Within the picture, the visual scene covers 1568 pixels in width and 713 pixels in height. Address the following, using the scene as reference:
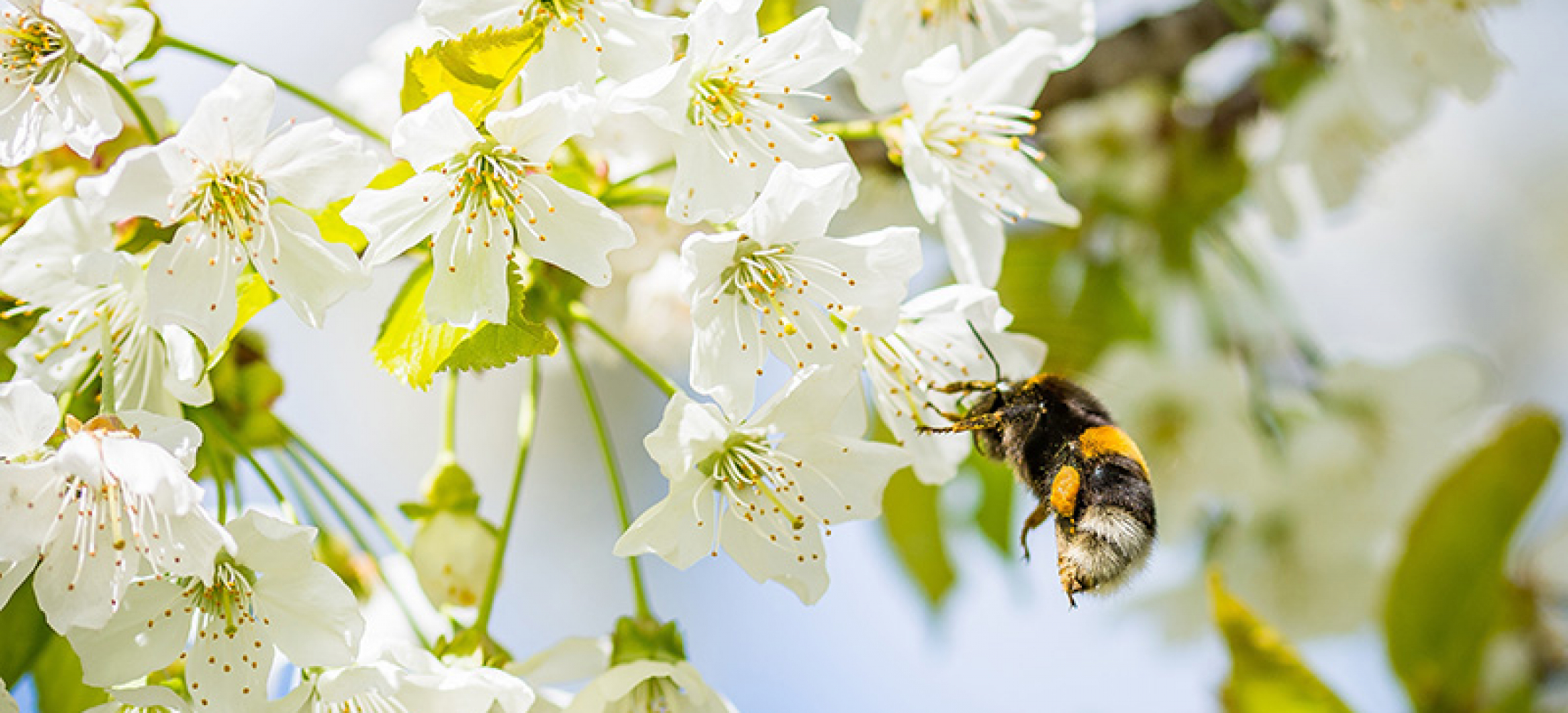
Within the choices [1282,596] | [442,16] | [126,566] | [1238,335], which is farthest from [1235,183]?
[126,566]

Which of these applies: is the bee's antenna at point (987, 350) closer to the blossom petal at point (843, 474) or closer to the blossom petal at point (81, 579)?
the blossom petal at point (843, 474)

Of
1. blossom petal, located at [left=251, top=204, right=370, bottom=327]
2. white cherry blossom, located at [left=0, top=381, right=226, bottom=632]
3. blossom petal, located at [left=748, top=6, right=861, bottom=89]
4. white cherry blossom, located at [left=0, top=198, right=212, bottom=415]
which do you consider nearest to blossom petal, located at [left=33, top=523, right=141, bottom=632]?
white cherry blossom, located at [left=0, top=381, right=226, bottom=632]

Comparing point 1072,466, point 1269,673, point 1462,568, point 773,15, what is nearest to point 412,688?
point 1072,466

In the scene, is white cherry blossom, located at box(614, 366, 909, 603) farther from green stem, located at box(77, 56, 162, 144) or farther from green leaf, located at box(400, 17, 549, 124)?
green stem, located at box(77, 56, 162, 144)

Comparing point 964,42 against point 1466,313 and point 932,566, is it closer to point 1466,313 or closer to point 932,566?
point 932,566

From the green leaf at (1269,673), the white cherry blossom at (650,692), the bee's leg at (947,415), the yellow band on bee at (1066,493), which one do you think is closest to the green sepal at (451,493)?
the white cherry blossom at (650,692)

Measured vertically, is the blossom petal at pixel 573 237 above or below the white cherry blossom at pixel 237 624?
above
